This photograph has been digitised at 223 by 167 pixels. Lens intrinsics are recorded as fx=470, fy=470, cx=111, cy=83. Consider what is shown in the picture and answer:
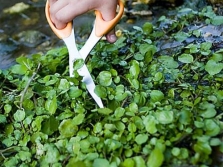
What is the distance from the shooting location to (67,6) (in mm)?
1489

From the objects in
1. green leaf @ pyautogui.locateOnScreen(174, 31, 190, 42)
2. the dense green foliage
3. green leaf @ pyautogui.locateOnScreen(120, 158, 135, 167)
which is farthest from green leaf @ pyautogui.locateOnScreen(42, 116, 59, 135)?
green leaf @ pyautogui.locateOnScreen(174, 31, 190, 42)

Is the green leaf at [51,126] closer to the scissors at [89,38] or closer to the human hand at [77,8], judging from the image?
the scissors at [89,38]

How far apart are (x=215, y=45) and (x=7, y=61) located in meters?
1.19

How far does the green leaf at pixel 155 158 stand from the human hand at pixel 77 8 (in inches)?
18.8

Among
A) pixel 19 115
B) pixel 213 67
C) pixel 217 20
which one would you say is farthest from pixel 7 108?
pixel 217 20

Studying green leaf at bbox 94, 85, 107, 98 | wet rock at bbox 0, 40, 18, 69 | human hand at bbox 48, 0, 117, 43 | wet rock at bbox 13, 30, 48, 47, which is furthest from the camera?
wet rock at bbox 13, 30, 48, 47

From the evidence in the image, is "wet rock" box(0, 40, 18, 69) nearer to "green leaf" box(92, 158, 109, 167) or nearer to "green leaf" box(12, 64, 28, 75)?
"green leaf" box(12, 64, 28, 75)

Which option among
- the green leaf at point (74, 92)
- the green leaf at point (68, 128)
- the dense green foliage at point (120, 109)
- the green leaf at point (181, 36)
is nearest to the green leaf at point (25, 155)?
the dense green foliage at point (120, 109)

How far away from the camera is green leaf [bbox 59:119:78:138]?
152cm

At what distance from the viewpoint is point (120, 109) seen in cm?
153

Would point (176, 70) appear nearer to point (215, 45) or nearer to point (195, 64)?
point (195, 64)

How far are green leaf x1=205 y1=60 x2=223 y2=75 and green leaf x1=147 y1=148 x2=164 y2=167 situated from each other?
521mm

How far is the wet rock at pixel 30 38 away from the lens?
275cm

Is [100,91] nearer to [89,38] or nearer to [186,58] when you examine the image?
[89,38]
